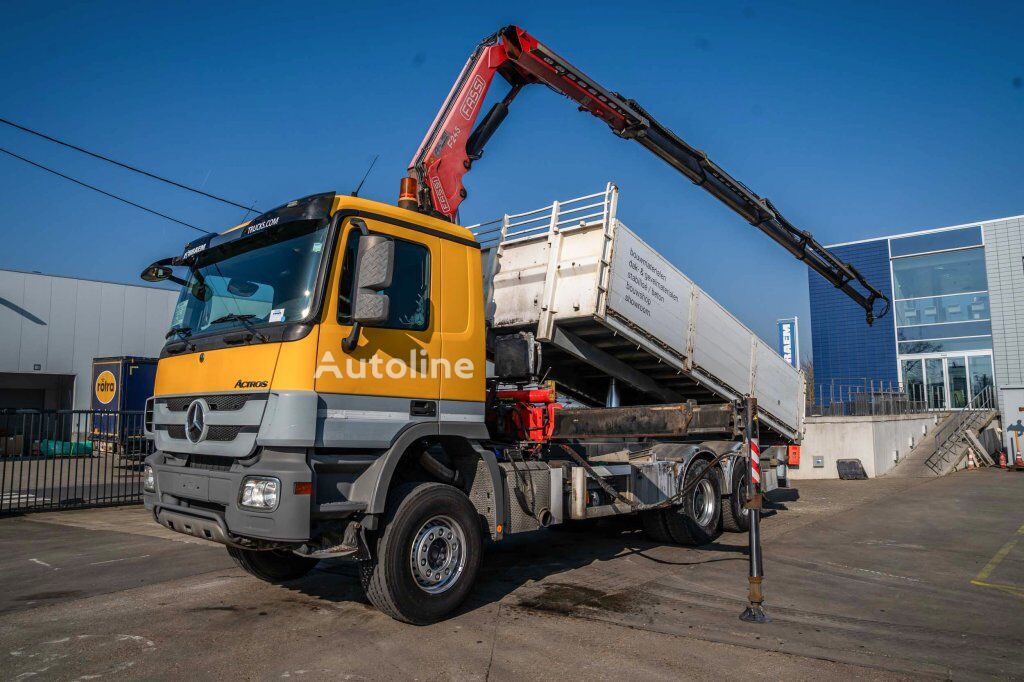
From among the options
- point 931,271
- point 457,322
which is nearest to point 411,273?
point 457,322

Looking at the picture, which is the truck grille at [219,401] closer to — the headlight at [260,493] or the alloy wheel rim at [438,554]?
the headlight at [260,493]

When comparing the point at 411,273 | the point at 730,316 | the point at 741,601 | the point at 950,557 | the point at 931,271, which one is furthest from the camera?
the point at 931,271

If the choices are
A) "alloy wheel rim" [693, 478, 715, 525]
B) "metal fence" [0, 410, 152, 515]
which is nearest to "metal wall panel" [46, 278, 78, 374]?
"metal fence" [0, 410, 152, 515]

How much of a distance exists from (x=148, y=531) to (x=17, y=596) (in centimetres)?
384

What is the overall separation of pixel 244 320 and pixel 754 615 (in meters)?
4.58

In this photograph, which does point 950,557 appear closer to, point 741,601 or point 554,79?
point 741,601

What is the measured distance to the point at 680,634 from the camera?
5.19m

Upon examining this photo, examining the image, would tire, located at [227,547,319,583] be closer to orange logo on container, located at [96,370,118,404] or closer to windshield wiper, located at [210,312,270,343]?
windshield wiper, located at [210,312,270,343]

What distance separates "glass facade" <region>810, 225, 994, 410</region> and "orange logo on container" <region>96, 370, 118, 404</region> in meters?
24.6

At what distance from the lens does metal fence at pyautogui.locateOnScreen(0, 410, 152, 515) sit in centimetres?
1173

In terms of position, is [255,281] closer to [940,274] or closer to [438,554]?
[438,554]

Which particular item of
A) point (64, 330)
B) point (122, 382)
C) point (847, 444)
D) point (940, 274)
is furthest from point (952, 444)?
point (64, 330)

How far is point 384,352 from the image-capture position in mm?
5324

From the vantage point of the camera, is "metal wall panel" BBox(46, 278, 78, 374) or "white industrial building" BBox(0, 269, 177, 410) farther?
"metal wall panel" BBox(46, 278, 78, 374)
